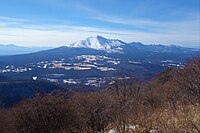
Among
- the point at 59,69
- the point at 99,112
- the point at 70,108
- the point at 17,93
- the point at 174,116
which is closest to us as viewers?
the point at 174,116

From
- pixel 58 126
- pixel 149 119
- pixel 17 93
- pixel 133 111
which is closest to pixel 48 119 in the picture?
pixel 58 126

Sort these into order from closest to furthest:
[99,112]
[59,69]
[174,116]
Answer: [174,116] → [99,112] → [59,69]

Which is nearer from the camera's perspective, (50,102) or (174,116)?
(174,116)

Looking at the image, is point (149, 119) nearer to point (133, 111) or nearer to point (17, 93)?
point (133, 111)

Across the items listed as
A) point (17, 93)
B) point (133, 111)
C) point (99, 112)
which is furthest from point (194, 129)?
point (17, 93)

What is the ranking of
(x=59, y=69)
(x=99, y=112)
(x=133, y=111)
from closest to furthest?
(x=133, y=111)
(x=99, y=112)
(x=59, y=69)

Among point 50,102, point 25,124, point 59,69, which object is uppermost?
point 50,102

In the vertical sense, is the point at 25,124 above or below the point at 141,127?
below

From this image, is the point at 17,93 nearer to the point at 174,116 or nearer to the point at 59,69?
the point at 174,116

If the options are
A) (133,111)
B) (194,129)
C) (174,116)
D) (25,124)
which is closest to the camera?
(194,129)
